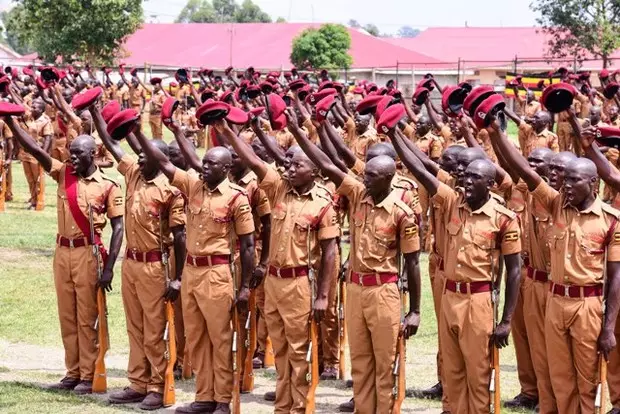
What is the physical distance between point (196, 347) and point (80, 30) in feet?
102

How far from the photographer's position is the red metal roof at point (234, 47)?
60781 millimetres

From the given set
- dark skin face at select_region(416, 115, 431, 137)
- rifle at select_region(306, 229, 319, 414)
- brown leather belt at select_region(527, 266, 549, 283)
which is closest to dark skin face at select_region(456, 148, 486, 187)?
brown leather belt at select_region(527, 266, 549, 283)

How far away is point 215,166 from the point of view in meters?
8.83

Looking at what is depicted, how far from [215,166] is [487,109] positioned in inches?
92.1

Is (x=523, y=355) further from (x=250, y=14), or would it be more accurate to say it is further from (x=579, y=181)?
(x=250, y=14)

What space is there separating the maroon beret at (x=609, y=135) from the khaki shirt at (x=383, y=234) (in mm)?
1453

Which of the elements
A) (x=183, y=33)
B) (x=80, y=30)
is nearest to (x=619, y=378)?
(x=80, y=30)

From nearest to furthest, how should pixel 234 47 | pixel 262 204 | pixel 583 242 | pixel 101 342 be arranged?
pixel 583 242, pixel 262 204, pixel 101 342, pixel 234 47

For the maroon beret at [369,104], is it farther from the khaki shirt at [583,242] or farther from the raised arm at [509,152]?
the khaki shirt at [583,242]

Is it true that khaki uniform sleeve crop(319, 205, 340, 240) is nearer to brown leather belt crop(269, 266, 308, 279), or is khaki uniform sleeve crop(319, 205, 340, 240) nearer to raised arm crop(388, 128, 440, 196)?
brown leather belt crop(269, 266, 308, 279)

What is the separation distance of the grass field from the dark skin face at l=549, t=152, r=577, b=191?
7.00 ft

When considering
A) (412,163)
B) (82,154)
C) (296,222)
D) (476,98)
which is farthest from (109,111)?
(476,98)

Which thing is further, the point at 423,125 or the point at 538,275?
the point at 423,125

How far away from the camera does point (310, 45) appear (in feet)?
169
